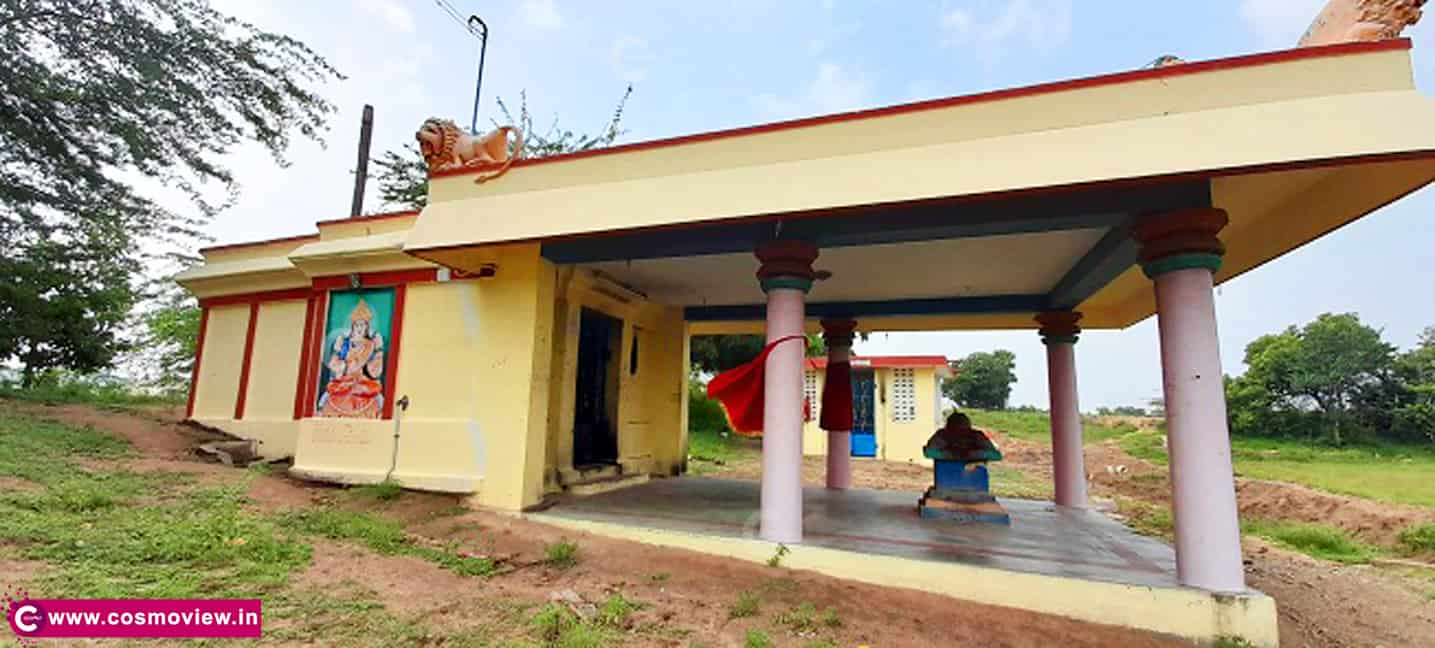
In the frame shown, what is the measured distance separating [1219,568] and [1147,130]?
2672mm

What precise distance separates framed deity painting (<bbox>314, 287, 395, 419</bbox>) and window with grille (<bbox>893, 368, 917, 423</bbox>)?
1385 cm

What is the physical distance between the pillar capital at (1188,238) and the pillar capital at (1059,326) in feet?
11.1

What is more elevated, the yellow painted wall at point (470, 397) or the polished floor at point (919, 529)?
the yellow painted wall at point (470, 397)

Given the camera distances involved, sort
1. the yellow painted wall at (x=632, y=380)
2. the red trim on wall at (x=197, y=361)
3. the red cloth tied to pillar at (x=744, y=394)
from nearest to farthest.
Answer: the red cloth tied to pillar at (x=744, y=394)
the yellow painted wall at (x=632, y=380)
the red trim on wall at (x=197, y=361)

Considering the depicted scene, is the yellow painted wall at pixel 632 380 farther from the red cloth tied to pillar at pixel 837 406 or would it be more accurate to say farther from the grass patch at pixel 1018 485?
the grass patch at pixel 1018 485

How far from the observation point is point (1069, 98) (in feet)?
13.0

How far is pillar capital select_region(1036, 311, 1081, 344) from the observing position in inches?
285

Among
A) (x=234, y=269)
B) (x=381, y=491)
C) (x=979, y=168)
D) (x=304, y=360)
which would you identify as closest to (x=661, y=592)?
(x=381, y=491)

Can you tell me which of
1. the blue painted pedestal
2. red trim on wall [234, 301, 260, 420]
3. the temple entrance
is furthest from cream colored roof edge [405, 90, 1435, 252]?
the temple entrance

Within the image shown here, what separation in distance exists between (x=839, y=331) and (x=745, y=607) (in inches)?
195

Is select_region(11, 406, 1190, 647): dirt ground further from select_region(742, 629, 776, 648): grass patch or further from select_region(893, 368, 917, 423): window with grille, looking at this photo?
select_region(893, 368, 917, 423): window with grille

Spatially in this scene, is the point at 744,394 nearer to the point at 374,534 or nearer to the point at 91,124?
the point at 374,534

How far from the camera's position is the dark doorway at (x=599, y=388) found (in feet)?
26.0

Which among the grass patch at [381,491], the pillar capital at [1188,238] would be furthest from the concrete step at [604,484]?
the pillar capital at [1188,238]
